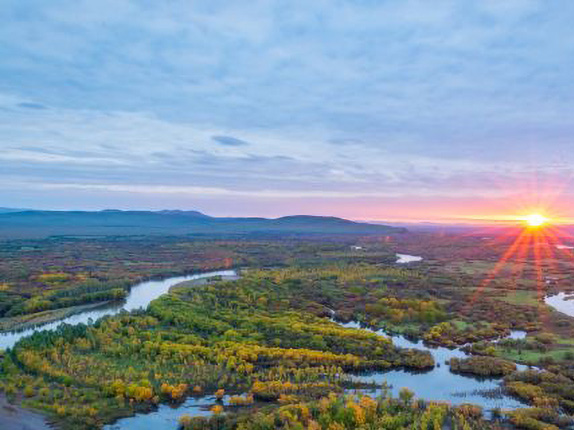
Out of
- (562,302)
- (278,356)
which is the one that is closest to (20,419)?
(278,356)

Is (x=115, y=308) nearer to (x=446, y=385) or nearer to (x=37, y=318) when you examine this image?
(x=37, y=318)

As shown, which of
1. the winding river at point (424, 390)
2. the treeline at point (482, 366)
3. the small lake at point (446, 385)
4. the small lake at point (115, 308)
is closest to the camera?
the winding river at point (424, 390)

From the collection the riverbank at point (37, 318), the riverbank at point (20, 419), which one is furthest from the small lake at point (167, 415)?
the riverbank at point (37, 318)

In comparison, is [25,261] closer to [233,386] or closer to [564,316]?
[233,386]

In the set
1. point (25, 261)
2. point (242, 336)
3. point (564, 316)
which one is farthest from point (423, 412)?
point (25, 261)

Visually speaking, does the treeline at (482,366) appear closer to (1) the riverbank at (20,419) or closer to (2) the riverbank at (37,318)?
(1) the riverbank at (20,419)

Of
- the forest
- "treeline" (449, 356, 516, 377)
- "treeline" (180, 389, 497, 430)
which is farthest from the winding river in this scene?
"treeline" (180, 389, 497, 430)
